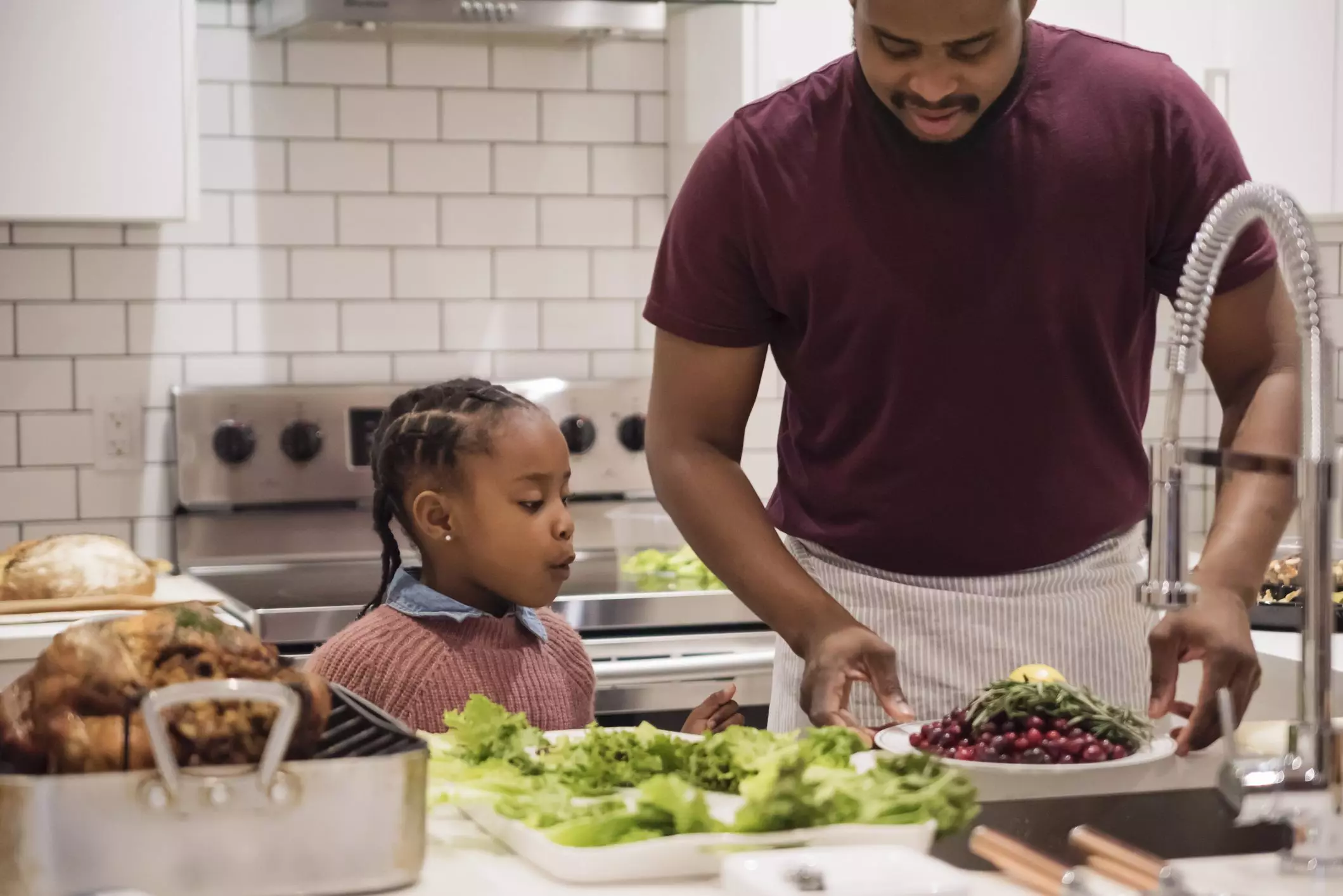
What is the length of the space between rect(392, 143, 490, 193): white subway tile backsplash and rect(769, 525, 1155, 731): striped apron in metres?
1.69

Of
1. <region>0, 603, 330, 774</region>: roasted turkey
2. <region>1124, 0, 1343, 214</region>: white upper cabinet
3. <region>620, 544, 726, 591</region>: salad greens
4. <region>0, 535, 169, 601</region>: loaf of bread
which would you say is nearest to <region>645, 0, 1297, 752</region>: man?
<region>0, 603, 330, 774</region>: roasted turkey

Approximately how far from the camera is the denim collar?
1968 millimetres

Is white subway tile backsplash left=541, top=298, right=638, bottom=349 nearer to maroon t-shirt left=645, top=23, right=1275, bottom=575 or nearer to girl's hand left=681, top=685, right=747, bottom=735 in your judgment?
maroon t-shirt left=645, top=23, right=1275, bottom=575

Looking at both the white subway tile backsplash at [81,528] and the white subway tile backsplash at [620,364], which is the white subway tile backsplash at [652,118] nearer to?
the white subway tile backsplash at [620,364]

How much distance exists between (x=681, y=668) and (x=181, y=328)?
47.8 inches

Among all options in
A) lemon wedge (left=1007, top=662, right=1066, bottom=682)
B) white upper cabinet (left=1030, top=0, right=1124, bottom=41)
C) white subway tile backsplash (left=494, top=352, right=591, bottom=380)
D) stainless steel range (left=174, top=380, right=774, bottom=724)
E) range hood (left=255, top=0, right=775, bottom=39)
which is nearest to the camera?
A: lemon wedge (left=1007, top=662, right=1066, bottom=682)

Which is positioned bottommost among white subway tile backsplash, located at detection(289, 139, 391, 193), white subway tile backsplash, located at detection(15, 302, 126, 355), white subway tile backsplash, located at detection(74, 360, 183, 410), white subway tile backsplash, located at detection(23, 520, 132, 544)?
white subway tile backsplash, located at detection(23, 520, 132, 544)

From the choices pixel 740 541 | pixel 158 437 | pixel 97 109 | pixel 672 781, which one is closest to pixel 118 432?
pixel 158 437

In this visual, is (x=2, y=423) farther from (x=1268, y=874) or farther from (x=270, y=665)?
(x=1268, y=874)

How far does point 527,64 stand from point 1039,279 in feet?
5.97

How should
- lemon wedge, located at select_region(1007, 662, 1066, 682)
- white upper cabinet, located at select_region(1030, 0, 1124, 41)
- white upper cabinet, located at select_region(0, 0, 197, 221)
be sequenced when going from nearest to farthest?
1. lemon wedge, located at select_region(1007, 662, 1066, 682)
2. white upper cabinet, located at select_region(0, 0, 197, 221)
3. white upper cabinet, located at select_region(1030, 0, 1124, 41)

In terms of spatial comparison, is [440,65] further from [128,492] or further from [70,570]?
[70,570]

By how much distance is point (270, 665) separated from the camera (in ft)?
3.59

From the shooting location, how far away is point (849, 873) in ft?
3.36
